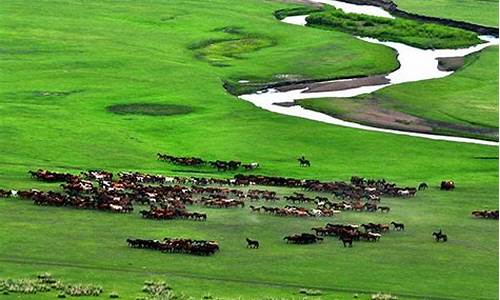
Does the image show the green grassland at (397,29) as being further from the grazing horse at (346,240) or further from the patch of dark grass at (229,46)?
the grazing horse at (346,240)

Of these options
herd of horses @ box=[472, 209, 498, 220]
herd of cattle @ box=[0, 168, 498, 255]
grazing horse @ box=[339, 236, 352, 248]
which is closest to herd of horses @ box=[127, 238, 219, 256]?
herd of cattle @ box=[0, 168, 498, 255]

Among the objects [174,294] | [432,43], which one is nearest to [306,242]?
[174,294]

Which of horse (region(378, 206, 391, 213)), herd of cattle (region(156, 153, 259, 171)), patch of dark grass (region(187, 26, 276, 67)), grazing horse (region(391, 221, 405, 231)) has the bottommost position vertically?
patch of dark grass (region(187, 26, 276, 67))

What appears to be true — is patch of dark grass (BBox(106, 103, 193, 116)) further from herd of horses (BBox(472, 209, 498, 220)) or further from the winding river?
herd of horses (BBox(472, 209, 498, 220))

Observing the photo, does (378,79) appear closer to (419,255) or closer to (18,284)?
(419,255)

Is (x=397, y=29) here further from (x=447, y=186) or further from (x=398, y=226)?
(x=398, y=226)

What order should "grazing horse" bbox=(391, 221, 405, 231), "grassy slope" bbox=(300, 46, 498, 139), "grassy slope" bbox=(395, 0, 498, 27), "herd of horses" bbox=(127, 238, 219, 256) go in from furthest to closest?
"grassy slope" bbox=(395, 0, 498, 27)
"grassy slope" bbox=(300, 46, 498, 139)
"grazing horse" bbox=(391, 221, 405, 231)
"herd of horses" bbox=(127, 238, 219, 256)

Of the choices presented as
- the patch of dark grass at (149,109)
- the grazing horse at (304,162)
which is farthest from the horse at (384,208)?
the patch of dark grass at (149,109)
